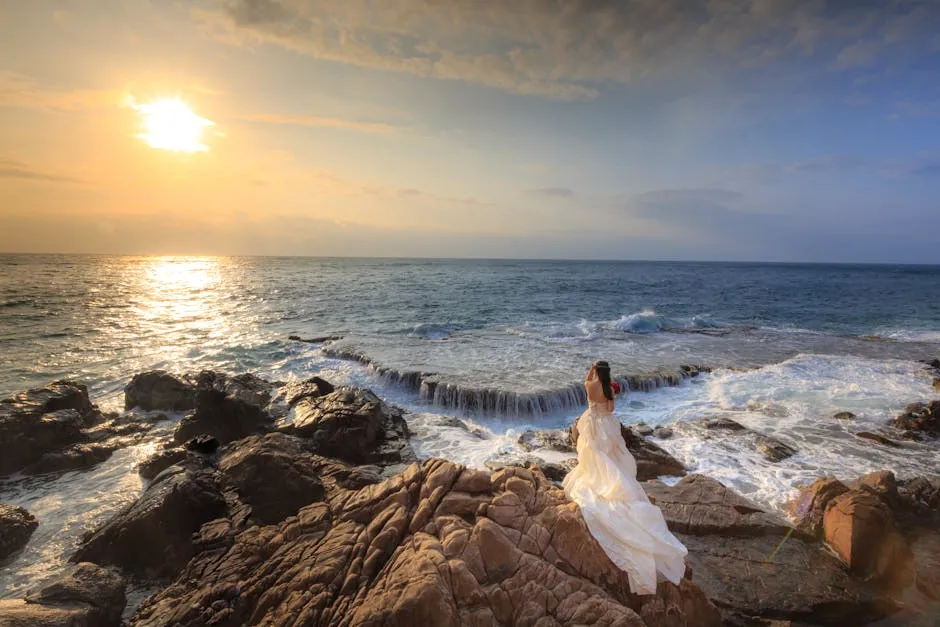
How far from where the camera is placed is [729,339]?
3117cm

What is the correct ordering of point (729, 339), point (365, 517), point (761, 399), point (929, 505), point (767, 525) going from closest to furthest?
point (365, 517) → point (767, 525) → point (929, 505) → point (761, 399) → point (729, 339)

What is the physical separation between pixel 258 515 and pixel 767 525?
10220 mm

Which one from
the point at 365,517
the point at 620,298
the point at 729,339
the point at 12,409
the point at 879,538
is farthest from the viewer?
the point at 620,298

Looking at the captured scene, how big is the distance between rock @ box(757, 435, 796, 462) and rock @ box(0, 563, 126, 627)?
15.5 m

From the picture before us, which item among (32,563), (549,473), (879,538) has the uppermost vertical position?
(879,538)

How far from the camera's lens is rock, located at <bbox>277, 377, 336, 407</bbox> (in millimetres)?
17203

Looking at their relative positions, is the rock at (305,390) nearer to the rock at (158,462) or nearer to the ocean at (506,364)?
the ocean at (506,364)

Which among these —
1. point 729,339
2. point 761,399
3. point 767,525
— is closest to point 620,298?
point 729,339

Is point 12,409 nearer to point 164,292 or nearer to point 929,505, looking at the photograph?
point 929,505

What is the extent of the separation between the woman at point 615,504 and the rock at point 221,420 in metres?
11.8

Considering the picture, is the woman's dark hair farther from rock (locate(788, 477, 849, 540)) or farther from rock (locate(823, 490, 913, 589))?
rock (locate(788, 477, 849, 540))

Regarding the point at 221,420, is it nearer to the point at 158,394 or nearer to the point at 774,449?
the point at 158,394

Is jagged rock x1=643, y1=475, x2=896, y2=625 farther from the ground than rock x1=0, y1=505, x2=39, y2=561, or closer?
farther from the ground

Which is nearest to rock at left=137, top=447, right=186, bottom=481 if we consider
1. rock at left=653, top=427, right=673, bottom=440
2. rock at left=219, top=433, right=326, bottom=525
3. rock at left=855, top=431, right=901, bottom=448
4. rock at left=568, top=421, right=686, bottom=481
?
rock at left=219, top=433, right=326, bottom=525
